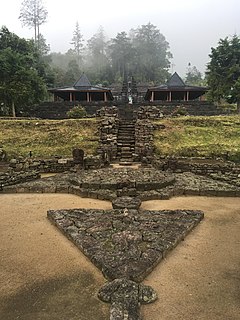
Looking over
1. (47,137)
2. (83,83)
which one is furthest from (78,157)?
(83,83)

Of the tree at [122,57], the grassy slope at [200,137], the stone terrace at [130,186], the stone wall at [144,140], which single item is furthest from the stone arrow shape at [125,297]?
the tree at [122,57]

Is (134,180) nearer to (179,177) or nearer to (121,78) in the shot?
(179,177)

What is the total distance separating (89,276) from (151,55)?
71.4 m

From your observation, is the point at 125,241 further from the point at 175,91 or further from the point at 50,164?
the point at 175,91

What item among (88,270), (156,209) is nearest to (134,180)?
(156,209)

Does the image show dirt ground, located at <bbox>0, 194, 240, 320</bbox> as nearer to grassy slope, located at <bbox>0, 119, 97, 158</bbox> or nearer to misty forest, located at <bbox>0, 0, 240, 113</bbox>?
grassy slope, located at <bbox>0, 119, 97, 158</bbox>

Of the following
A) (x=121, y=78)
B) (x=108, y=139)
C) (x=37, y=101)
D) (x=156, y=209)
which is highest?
(x=121, y=78)

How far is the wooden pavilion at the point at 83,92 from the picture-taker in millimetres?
34438

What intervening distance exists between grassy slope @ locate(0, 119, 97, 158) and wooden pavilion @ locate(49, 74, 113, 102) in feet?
48.4

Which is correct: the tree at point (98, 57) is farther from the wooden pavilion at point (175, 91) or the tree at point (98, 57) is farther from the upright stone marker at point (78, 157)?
the upright stone marker at point (78, 157)

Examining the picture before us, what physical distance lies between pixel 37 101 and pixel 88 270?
28.7 meters

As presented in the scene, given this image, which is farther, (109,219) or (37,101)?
(37,101)

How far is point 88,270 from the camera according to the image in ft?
17.4

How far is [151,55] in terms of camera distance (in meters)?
70.7
